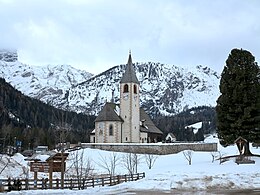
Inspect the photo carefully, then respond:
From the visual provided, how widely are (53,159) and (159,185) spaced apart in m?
10.1

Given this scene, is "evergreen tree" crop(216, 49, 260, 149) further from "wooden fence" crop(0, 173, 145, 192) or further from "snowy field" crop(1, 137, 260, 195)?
"wooden fence" crop(0, 173, 145, 192)

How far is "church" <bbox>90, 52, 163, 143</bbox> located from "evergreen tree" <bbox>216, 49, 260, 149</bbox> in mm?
31049

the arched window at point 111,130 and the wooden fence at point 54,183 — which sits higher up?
the arched window at point 111,130

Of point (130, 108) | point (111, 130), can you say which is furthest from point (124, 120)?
point (111, 130)

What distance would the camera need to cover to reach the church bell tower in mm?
82688

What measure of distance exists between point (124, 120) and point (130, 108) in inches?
106

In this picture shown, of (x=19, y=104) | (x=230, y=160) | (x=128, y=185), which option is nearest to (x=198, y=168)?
(x=230, y=160)

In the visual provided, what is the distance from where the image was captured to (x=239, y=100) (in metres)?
52.1

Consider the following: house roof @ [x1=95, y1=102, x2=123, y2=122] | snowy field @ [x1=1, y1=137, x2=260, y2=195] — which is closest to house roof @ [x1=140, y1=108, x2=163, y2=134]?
house roof @ [x1=95, y1=102, x2=123, y2=122]

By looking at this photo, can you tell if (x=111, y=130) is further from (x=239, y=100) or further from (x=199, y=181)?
(x=199, y=181)

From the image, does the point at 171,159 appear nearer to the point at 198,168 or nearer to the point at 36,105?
the point at 198,168

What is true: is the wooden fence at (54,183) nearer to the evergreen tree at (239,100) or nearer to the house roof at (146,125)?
the evergreen tree at (239,100)

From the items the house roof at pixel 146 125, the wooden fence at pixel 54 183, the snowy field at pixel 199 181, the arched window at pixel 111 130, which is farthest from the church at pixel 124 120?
the wooden fence at pixel 54 183

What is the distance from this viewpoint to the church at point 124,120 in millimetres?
81688
